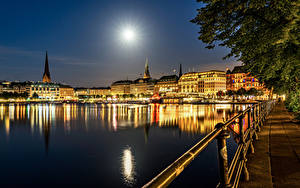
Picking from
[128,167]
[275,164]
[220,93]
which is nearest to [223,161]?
[275,164]

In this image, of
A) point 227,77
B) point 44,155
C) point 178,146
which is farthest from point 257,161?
point 227,77

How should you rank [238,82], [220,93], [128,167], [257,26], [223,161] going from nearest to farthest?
[223,161], [257,26], [128,167], [220,93], [238,82]

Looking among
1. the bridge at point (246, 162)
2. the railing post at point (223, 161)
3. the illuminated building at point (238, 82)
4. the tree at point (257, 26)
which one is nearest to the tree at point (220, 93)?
the illuminated building at point (238, 82)

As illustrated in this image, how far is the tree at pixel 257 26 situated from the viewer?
8.09 m

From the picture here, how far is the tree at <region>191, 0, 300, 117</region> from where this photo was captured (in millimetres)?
8094

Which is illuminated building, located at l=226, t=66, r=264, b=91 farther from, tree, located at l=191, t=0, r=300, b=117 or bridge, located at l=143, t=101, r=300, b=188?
bridge, located at l=143, t=101, r=300, b=188

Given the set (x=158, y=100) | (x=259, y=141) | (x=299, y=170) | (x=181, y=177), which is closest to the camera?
(x=299, y=170)

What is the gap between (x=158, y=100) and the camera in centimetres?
18038

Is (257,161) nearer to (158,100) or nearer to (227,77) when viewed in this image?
(158,100)

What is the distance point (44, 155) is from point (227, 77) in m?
195

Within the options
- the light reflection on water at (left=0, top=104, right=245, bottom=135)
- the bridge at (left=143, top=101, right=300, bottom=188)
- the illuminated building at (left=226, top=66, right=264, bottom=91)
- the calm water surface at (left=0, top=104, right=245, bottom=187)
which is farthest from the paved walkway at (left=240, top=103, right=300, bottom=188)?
the illuminated building at (left=226, top=66, right=264, bottom=91)

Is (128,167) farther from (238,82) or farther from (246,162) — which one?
(238,82)

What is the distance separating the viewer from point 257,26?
1090 cm

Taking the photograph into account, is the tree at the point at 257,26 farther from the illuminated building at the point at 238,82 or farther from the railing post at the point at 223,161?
the illuminated building at the point at 238,82
